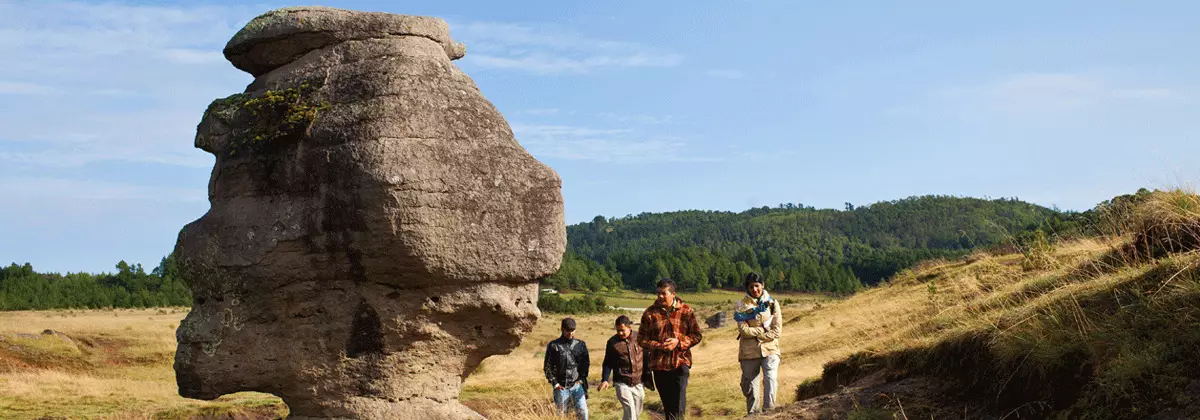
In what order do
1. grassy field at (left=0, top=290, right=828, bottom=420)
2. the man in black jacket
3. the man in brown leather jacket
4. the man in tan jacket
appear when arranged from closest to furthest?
the man in brown leather jacket → the man in tan jacket → the man in black jacket → grassy field at (left=0, top=290, right=828, bottom=420)

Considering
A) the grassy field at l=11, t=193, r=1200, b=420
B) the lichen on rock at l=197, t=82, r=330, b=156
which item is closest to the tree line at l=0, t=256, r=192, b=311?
the grassy field at l=11, t=193, r=1200, b=420

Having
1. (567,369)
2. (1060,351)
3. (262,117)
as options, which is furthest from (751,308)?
(262,117)

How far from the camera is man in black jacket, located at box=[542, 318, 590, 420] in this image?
12562mm

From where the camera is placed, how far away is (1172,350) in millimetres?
9742

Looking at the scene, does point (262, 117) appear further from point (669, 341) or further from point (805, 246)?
point (805, 246)

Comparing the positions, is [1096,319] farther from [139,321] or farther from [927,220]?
[927,220]

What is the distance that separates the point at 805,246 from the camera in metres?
161

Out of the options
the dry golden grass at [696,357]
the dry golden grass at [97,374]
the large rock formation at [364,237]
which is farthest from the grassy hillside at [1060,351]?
the dry golden grass at [97,374]

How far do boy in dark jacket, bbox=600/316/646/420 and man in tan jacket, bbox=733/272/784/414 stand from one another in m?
1.30

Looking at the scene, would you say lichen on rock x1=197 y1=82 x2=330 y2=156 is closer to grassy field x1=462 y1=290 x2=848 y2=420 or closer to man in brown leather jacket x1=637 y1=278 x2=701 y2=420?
man in brown leather jacket x1=637 y1=278 x2=701 y2=420

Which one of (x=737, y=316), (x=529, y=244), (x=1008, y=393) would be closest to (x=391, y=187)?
(x=529, y=244)

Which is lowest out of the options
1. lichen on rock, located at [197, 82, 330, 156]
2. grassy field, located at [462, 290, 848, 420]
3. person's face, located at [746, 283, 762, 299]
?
grassy field, located at [462, 290, 848, 420]

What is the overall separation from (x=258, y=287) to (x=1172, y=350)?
361 inches

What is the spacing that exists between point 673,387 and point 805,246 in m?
152
